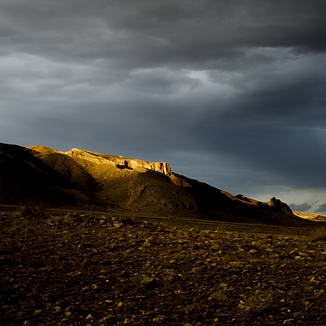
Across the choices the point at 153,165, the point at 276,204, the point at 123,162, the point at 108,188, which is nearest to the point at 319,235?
the point at 108,188

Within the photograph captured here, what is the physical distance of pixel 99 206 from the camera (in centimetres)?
9394

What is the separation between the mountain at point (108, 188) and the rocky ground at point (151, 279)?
199ft

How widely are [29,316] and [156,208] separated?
90271 millimetres

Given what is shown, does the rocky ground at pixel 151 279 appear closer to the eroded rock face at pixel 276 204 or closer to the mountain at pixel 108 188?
the mountain at pixel 108 188

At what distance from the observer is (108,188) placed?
11631 cm

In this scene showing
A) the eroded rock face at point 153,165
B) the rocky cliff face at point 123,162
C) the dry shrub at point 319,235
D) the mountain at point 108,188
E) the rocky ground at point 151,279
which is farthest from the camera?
the eroded rock face at point 153,165

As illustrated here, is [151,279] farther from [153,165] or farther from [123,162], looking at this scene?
[153,165]

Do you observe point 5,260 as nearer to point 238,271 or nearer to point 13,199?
point 238,271

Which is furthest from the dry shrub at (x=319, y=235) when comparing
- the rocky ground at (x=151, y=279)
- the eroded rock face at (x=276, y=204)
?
the eroded rock face at (x=276, y=204)

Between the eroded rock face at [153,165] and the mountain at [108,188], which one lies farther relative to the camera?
the eroded rock face at [153,165]

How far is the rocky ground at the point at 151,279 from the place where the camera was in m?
7.79

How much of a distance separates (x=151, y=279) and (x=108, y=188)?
108 metres

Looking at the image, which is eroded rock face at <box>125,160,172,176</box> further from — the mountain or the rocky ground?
the rocky ground

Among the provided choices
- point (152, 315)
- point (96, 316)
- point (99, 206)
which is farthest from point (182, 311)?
Answer: point (99, 206)
